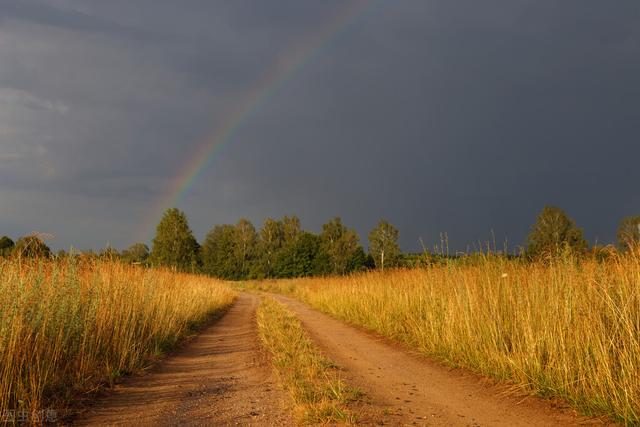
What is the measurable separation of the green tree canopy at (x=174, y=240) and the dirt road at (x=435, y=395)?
50.3 m

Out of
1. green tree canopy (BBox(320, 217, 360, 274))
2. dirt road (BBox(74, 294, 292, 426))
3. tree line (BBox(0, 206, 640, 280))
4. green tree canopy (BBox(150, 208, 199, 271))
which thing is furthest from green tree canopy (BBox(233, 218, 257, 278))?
dirt road (BBox(74, 294, 292, 426))

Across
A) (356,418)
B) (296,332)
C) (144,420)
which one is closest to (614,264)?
(356,418)

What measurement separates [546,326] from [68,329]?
7.02 meters

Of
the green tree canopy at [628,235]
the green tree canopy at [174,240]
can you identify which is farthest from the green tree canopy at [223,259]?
the green tree canopy at [628,235]

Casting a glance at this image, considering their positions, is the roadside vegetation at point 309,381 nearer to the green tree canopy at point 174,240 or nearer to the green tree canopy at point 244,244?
the green tree canopy at point 174,240

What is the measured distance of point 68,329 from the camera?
666 centimetres

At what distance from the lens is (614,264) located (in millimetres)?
6648

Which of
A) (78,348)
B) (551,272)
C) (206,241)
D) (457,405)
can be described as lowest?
(457,405)

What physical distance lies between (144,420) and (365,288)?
13.3 m

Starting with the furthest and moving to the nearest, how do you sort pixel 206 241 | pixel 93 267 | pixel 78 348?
pixel 206 241 < pixel 93 267 < pixel 78 348

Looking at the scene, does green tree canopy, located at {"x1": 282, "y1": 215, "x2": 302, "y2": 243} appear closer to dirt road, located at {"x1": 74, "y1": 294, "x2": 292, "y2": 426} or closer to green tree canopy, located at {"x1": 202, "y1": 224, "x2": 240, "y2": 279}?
green tree canopy, located at {"x1": 202, "y1": 224, "x2": 240, "y2": 279}

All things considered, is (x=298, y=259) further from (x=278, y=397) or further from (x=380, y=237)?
(x=278, y=397)

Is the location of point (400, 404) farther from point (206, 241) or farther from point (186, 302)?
point (206, 241)

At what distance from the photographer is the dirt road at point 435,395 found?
5.29 meters
